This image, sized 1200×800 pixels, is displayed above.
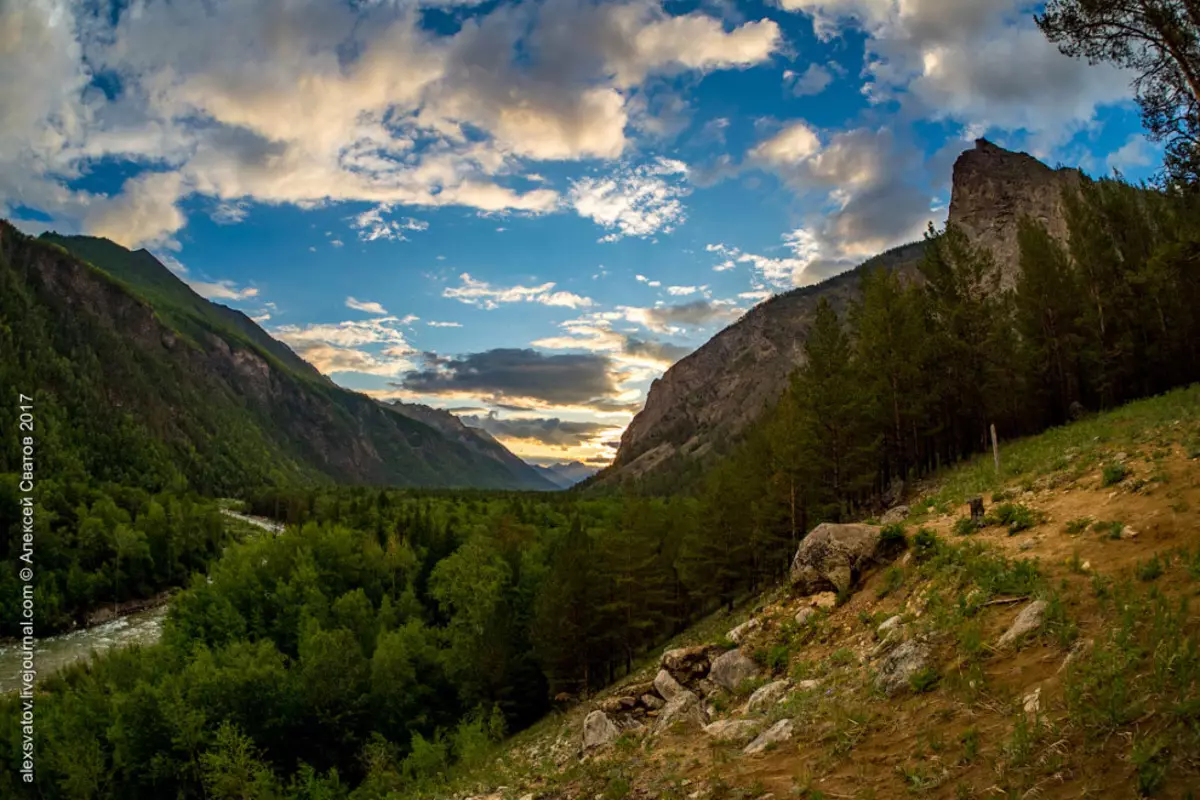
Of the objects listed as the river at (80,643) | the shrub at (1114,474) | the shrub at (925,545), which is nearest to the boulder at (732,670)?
the shrub at (925,545)

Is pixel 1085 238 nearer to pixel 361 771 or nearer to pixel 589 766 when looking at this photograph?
pixel 589 766

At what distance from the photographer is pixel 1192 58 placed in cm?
1700

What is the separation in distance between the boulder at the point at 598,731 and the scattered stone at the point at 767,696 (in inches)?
216

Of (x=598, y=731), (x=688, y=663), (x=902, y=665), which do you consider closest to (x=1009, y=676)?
(x=902, y=665)

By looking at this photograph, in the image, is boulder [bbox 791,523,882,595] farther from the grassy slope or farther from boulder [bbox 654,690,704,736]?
boulder [bbox 654,690,704,736]

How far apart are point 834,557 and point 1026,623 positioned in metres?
7.80

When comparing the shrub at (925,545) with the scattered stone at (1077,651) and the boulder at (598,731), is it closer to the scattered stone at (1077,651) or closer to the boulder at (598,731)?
the scattered stone at (1077,651)

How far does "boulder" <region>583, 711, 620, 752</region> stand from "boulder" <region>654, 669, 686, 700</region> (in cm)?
167

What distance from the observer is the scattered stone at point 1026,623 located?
1065 centimetres

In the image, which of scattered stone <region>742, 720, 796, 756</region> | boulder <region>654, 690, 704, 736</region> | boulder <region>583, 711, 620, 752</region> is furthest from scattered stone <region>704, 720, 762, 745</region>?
boulder <region>583, 711, 620, 752</region>

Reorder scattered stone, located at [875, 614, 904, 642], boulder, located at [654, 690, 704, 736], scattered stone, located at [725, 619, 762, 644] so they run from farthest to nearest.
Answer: scattered stone, located at [725, 619, 762, 644]
boulder, located at [654, 690, 704, 736]
scattered stone, located at [875, 614, 904, 642]

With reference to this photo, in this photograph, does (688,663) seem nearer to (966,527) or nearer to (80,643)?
(966,527)

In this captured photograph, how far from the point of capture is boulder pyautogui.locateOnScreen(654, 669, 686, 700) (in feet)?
62.1

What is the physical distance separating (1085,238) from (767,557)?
3400 cm
